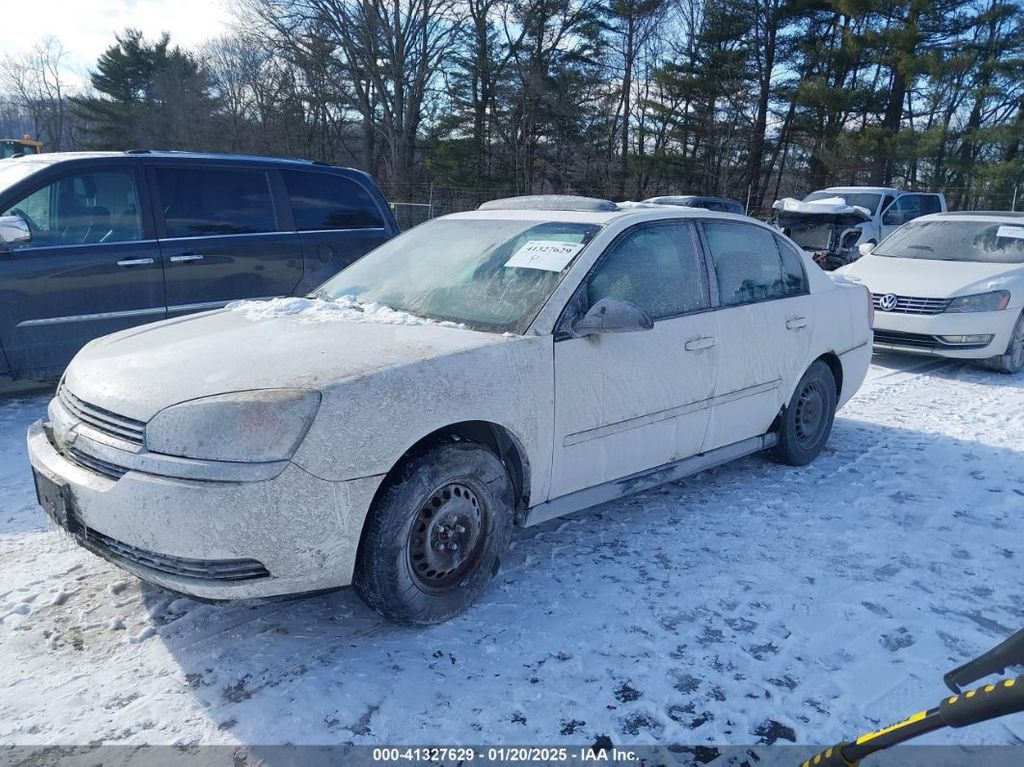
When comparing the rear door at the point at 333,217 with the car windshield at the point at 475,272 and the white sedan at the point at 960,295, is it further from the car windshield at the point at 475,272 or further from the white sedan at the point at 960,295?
the white sedan at the point at 960,295

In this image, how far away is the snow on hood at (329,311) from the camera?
137 inches

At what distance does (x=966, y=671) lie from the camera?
5.07ft

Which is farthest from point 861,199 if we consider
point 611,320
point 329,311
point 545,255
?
point 329,311

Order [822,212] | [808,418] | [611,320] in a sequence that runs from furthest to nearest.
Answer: [822,212], [808,418], [611,320]

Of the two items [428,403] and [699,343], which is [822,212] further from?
[428,403]

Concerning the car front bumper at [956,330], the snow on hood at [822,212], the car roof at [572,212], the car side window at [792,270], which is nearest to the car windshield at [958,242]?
the car front bumper at [956,330]

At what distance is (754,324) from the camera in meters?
4.43

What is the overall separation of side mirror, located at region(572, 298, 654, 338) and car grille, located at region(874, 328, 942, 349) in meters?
5.76

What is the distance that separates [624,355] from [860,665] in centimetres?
161

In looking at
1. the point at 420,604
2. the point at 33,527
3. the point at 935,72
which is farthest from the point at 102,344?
the point at 935,72

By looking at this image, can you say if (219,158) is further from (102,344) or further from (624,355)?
(624,355)

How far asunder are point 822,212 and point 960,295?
7371mm

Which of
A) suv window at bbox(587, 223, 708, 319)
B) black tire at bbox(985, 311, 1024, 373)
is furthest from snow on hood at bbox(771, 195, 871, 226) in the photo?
suv window at bbox(587, 223, 708, 319)

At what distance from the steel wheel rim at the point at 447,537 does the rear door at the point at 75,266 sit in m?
3.94
